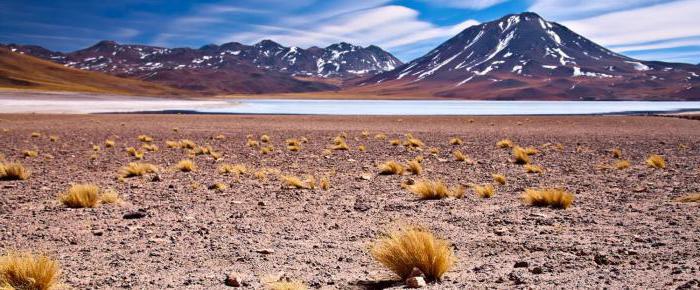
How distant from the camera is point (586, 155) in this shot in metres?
15.2

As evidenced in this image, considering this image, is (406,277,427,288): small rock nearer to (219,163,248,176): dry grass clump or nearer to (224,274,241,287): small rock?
(224,274,241,287): small rock

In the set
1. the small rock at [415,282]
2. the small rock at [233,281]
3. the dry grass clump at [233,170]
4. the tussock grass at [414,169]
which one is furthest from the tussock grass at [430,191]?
the small rock at [233,281]

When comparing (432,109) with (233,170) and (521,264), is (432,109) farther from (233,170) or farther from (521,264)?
(521,264)

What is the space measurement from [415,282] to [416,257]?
0.29 meters

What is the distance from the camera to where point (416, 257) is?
4312mm

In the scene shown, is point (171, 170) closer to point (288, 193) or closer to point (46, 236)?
point (288, 193)

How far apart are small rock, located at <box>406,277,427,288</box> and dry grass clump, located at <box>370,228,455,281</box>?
204 millimetres

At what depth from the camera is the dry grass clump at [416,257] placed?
428 cm

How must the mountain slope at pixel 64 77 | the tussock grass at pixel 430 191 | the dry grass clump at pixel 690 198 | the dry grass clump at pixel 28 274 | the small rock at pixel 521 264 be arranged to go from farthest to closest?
the mountain slope at pixel 64 77 < the tussock grass at pixel 430 191 < the dry grass clump at pixel 690 198 < the small rock at pixel 521 264 < the dry grass clump at pixel 28 274

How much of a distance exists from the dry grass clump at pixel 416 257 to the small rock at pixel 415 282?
204 millimetres

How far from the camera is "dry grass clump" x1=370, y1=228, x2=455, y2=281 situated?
4277 mm

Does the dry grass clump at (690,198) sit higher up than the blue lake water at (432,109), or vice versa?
the blue lake water at (432,109)

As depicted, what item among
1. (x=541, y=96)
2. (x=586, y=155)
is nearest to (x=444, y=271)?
(x=586, y=155)

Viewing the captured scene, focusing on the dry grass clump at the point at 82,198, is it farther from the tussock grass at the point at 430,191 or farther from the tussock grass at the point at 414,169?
the tussock grass at the point at 414,169
